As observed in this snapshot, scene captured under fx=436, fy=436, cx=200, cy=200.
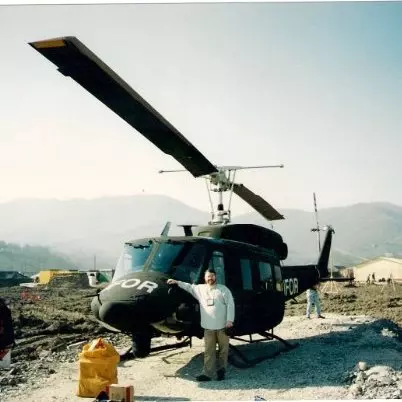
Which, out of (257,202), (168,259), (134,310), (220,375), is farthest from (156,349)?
(257,202)

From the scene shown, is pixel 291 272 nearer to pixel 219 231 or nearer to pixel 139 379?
pixel 219 231

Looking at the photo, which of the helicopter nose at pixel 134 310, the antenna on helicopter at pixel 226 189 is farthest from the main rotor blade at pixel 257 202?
the helicopter nose at pixel 134 310

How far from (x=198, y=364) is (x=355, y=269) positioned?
6544cm

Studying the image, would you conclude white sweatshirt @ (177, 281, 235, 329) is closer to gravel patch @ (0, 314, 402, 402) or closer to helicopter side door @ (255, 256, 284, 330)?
gravel patch @ (0, 314, 402, 402)

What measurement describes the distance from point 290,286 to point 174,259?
A: 15.3ft

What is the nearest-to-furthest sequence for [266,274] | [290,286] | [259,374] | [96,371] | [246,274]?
[96,371] < [259,374] < [246,274] < [266,274] < [290,286]

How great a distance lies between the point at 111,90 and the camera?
17.9 feet

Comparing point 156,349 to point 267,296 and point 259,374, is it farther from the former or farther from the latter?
point 267,296

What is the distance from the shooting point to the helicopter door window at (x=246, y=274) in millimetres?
8690

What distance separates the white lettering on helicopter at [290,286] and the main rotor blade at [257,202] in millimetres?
1670

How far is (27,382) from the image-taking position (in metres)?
7.54

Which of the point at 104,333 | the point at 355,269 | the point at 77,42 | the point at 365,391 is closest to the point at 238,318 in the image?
the point at 365,391

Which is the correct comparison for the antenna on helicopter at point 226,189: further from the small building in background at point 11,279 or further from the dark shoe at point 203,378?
the small building in background at point 11,279

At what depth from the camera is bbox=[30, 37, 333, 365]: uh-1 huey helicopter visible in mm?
5367
